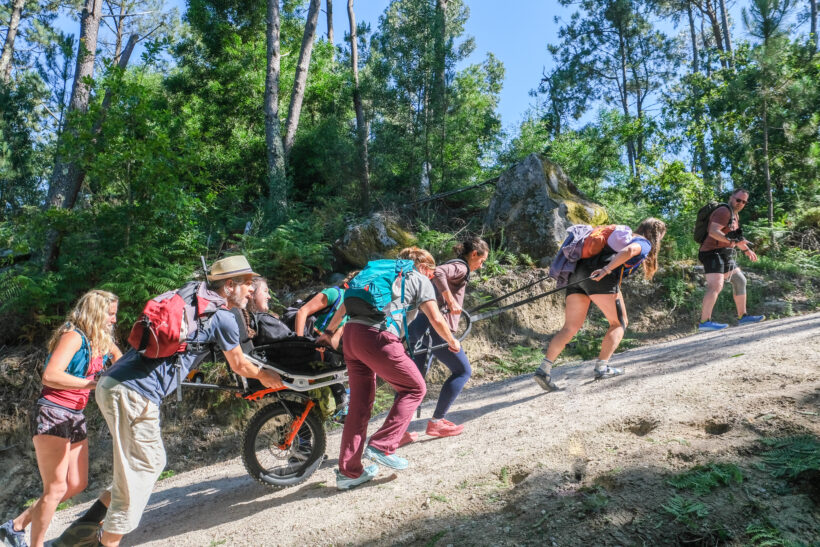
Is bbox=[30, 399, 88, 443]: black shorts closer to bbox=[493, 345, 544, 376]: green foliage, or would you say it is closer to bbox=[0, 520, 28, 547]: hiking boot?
bbox=[0, 520, 28, 547]: hiking boot

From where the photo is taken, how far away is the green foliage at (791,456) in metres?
3.02

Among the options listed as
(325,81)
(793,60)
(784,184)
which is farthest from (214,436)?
(793,60)

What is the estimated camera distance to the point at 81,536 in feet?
13.3

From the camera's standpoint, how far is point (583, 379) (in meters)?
6.57

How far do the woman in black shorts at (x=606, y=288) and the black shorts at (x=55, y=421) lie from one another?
4.70m

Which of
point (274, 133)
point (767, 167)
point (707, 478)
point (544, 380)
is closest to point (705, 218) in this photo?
point (544, 380)

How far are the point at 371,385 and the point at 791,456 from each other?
2.89m

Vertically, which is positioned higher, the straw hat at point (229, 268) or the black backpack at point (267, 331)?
the straw hat at point (229, 268)

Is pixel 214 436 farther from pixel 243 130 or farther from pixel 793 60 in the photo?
pixel 793 60

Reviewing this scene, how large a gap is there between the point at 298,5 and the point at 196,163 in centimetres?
1201

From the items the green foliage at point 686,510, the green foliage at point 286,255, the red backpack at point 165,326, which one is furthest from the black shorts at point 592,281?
the green foliage at point 286,255

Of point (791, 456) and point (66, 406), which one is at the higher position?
point (66, 406)

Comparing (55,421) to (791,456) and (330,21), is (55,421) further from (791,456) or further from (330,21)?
(330,21)

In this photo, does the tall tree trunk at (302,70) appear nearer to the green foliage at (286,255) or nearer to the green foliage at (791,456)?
the green foliage at (286,255)
